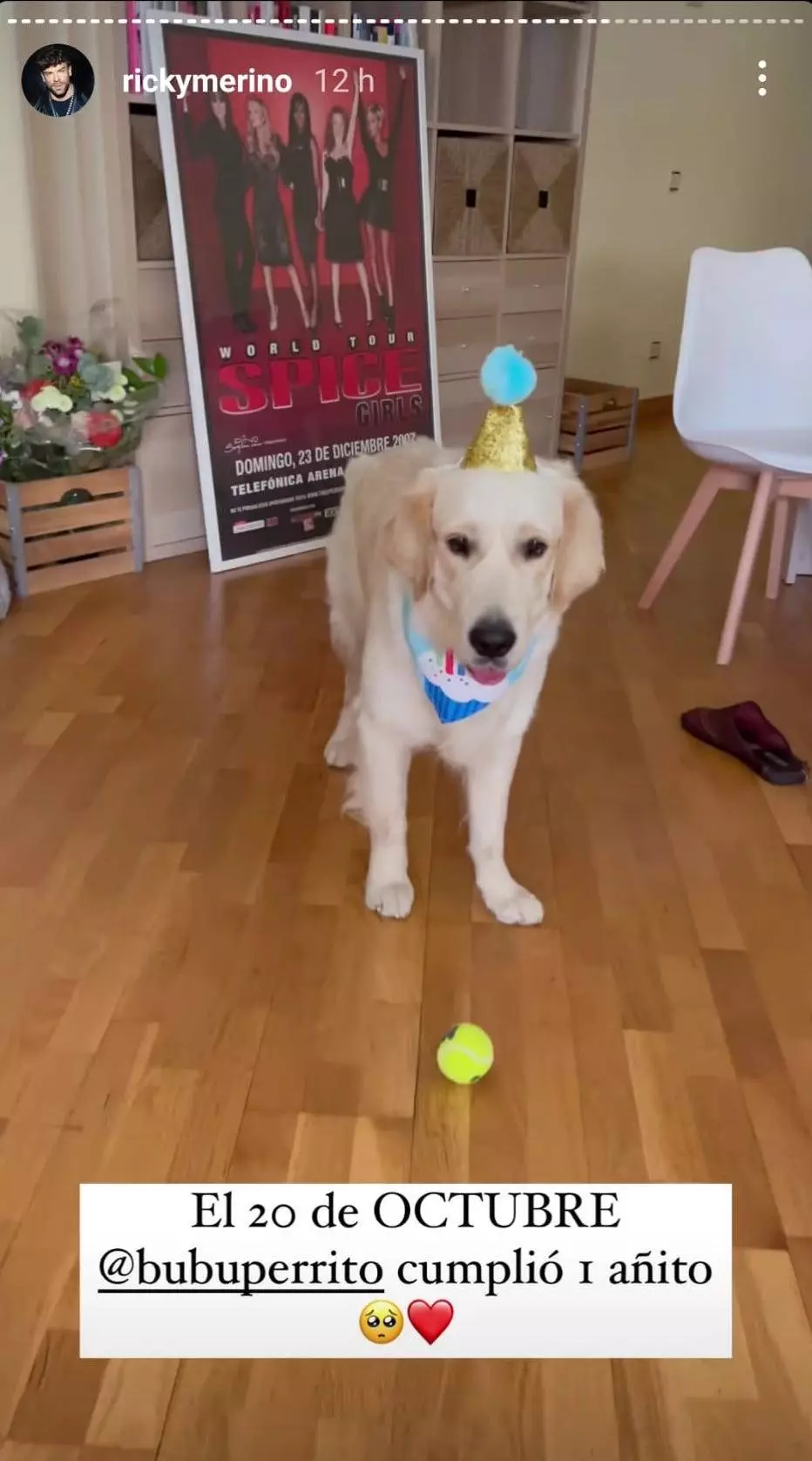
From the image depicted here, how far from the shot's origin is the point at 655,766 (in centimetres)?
219

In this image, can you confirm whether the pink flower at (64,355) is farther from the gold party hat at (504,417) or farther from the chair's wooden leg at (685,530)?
the gold party hat at (504,417)

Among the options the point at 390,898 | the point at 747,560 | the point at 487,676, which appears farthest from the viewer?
the point at 747,560

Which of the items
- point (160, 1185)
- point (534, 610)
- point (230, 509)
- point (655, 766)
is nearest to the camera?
point (160, 1185)

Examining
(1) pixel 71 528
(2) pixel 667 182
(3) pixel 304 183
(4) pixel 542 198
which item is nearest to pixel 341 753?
(1) pixel 71 528

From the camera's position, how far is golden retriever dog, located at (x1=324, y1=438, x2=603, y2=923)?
1377 millimetres

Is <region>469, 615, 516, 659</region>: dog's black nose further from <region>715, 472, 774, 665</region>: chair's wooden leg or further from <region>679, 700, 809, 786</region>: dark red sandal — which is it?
<region>715, 472, 774, 665</region>: chair's wooden leg

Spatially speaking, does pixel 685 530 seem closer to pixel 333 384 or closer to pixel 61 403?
pixel 333 384

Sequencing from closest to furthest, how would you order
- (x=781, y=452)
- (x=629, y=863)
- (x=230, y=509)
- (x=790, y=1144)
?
(x=790, y=1144)
(x=629, y=863)
(x=781, y=452)
(x=230, y=509)

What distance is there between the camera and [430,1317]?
41.8 inches

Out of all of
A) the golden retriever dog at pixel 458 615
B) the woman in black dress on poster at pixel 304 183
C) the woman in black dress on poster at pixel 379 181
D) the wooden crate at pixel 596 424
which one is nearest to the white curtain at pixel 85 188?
the woman in black dress on poster at pixel 304 183

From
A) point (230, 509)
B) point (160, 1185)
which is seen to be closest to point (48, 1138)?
point (160, 1185)

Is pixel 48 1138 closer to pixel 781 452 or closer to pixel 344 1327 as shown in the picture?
pixel 344 1327

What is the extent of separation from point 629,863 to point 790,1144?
2.06 feet

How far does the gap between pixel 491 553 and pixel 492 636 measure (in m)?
0.11
